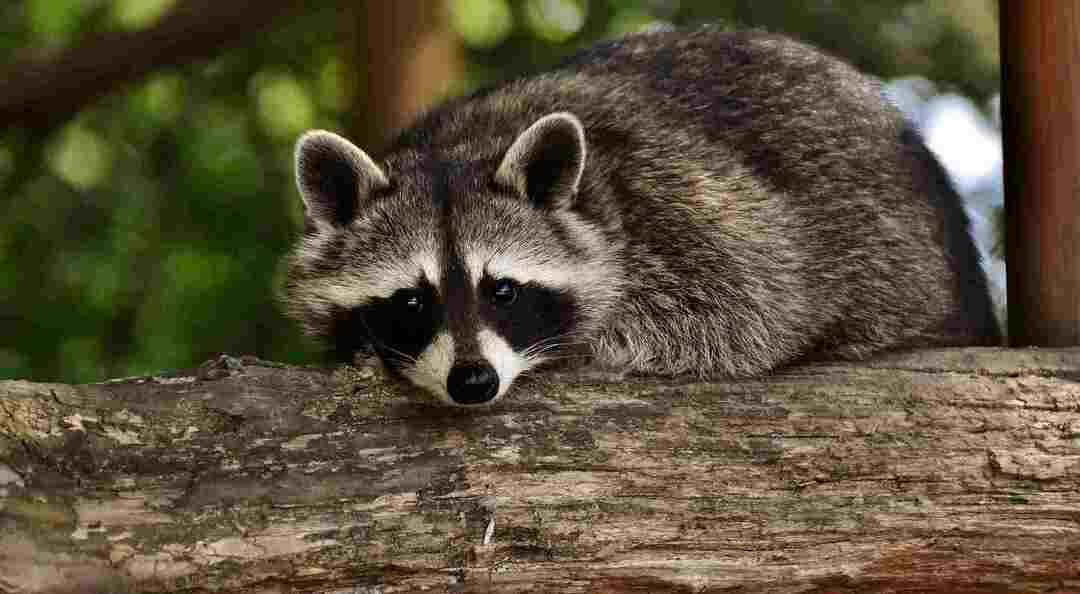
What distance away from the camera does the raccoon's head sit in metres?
3.89

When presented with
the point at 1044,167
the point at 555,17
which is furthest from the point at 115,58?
the point at 1044,167

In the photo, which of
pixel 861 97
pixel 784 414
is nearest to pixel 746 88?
pixel 861 97

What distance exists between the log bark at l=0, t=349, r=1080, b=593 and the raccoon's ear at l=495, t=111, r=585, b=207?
2.18 feet

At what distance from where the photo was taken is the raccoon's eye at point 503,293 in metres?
3.97

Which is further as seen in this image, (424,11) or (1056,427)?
(424,11)

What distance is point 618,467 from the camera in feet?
11.9

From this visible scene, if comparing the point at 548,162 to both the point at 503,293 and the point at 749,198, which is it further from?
the point at 749,198

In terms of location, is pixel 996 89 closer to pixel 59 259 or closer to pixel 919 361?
pixel 919 361

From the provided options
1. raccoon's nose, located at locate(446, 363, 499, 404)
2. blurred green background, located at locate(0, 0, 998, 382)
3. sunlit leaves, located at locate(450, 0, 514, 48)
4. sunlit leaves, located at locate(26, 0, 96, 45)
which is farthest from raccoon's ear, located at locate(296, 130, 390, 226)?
sunlit leaves, located at locate(26, 0, 96, 45)

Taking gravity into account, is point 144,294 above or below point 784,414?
above

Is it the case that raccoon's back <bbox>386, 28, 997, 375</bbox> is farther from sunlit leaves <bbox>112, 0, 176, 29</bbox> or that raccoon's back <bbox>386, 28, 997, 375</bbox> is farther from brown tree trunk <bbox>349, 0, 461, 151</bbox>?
sunlit leaves <bbox>112, 0, 176, 29</bbox>

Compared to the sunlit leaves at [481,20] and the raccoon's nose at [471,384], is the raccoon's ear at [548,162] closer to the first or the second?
the raccoon's nose at [471,384]

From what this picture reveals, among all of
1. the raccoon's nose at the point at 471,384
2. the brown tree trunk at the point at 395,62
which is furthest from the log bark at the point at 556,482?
the brown tree trunk at the point at 395,62

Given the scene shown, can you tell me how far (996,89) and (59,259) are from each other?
5.04 metres
